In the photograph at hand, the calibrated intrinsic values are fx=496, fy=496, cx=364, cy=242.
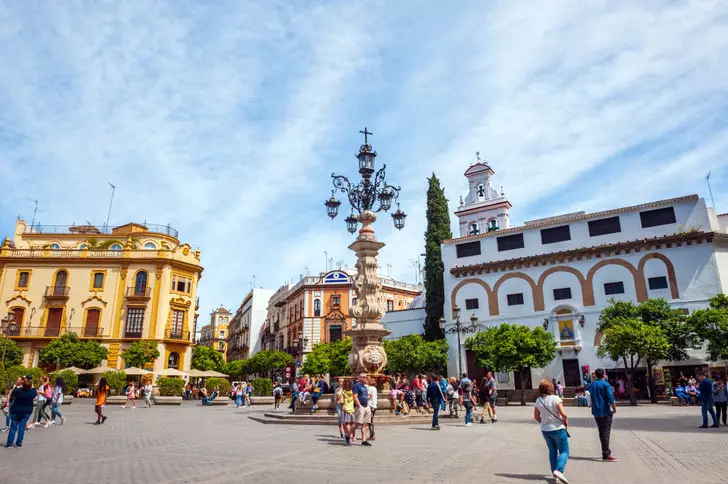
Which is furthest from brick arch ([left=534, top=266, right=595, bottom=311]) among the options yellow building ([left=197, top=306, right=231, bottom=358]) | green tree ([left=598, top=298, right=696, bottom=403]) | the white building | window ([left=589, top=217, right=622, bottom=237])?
yellow building ([left=197, top=306, right=231, bottom=358])

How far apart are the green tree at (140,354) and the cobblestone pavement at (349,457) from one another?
2518 centimetres

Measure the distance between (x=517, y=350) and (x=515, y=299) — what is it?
242 inches

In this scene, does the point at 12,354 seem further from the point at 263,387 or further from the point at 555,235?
the point at 555,235

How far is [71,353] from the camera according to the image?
117ft

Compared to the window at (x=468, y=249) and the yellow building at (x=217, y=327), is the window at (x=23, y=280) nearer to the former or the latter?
the window at (x=468, y=249)

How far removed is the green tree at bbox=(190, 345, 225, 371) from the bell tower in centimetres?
2667

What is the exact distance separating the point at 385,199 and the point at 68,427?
1165cm

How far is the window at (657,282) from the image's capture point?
2972 centimetres

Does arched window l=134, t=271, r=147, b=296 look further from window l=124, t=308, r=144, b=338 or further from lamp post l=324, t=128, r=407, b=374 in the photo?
→ lamp post l=324, t=128, r=407, b=374

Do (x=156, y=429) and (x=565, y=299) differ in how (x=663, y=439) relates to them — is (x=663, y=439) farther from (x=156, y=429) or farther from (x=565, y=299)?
(x=565, y=299)

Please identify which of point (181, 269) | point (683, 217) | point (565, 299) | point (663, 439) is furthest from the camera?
point (181, 269)

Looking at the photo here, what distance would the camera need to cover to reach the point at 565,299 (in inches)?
1276

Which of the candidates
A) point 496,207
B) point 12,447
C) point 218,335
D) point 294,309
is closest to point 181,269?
point 294,309

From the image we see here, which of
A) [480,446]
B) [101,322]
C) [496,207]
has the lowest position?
[480,446]
